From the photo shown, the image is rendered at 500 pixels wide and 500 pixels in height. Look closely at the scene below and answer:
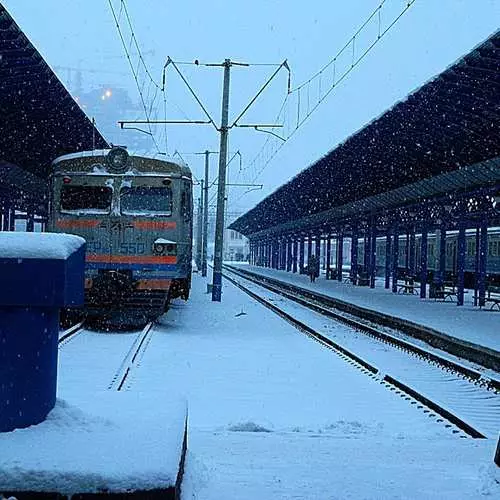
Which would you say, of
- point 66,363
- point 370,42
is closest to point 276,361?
point 66,363

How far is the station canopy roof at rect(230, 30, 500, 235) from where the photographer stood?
46.0 feet

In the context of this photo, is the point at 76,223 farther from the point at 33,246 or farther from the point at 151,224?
the point at 33,246

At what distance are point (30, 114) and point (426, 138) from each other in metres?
9.50

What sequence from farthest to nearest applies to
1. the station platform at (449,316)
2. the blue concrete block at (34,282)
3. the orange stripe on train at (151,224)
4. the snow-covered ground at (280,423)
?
the station platform at (449,316)
the orange stripe on train at (151,224)
the snow-covered ground at (280,423)
the blue concrete block at (34,282)

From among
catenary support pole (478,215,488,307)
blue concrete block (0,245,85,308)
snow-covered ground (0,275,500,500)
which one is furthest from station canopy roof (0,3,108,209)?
catenary support pole (478,215,488,307)

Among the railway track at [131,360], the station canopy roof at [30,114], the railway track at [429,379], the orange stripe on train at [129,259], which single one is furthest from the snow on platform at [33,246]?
the orange stripe on train at [129,259]

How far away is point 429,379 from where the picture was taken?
991 centimetres

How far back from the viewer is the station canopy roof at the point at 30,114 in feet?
46.2

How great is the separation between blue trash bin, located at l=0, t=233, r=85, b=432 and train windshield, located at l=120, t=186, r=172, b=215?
10489 millimetres

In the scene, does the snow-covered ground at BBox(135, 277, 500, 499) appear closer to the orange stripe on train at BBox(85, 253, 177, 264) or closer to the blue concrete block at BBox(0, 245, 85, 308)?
the blue concrete block at BBox(0, 245, 85, 308)

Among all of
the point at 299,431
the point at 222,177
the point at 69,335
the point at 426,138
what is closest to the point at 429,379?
the point at 299,431

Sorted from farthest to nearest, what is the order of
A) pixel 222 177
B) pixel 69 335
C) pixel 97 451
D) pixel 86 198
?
pixel 222 177, pixel 86 198, pixel 69 335, pixel 97 451

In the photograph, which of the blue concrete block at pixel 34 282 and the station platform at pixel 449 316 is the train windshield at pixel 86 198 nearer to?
the station platform at pixel 449 316

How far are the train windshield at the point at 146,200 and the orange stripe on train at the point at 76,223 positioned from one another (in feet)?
1.74
